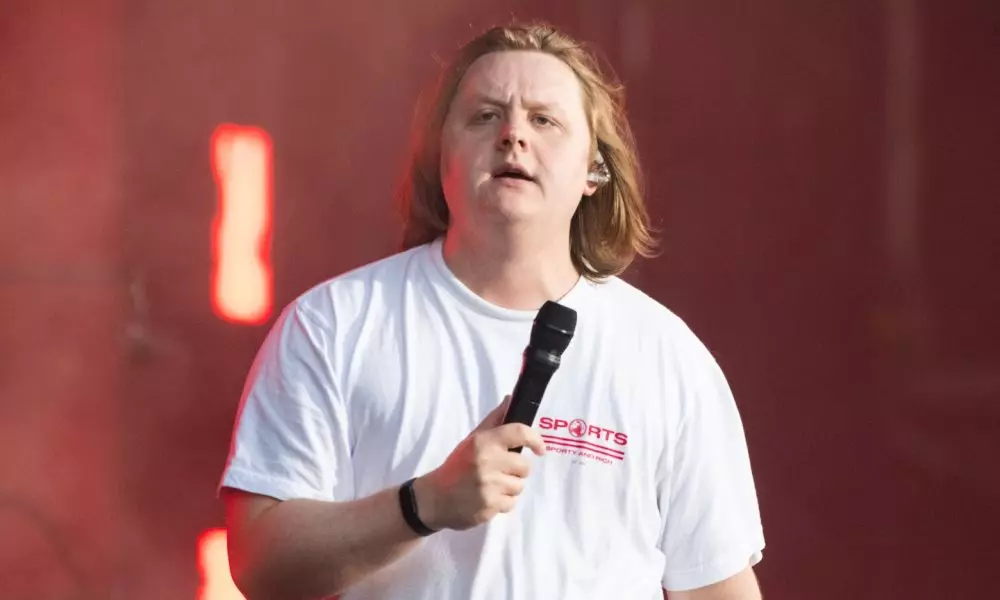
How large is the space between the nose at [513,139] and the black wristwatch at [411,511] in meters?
0.45

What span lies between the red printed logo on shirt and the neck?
162mm

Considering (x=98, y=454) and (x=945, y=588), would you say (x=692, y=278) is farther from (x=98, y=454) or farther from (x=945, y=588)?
(x=98, y=454)

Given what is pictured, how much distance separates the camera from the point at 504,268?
1.49 m

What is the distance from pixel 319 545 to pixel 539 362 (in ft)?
1.08

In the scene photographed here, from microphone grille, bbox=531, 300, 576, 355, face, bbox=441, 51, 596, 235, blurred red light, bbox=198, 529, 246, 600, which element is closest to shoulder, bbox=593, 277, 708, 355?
face, bbox=441, 51, 596, 235

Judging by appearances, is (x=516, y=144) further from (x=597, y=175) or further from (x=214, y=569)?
(x=214, y=569)

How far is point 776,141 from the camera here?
7.23 ft

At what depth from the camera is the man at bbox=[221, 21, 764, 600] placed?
1.29 metres

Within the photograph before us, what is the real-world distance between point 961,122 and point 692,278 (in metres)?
0.57

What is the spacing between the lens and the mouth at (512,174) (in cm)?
145

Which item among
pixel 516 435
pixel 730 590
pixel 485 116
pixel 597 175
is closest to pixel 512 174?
pixel 485 116

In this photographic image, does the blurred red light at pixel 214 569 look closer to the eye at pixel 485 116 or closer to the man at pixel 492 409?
the man at pixel 492 409

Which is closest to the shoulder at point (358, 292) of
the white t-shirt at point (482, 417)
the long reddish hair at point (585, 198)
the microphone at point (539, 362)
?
the white t-shirt at point (482, 417)

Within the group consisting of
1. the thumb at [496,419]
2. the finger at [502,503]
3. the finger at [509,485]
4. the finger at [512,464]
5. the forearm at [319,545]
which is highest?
the thumb at [496,419]
